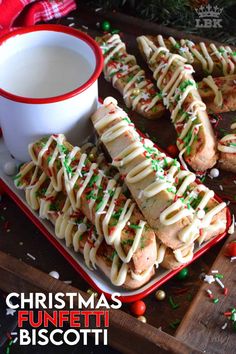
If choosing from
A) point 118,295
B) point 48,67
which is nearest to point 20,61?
point 48,67

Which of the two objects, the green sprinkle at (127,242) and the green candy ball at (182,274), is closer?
the green sprinkle at (127,242)

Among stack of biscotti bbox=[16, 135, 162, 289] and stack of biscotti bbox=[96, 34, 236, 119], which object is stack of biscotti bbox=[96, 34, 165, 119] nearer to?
stack of biscotti bbox=[96, 34, 236, 119]

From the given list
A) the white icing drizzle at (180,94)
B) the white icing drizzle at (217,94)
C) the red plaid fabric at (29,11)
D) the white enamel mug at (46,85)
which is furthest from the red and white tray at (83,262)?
the red plaid fabric at (29,11)

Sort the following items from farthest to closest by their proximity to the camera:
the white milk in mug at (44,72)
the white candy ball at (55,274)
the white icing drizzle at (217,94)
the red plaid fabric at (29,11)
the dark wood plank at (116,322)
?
the red plaid fabric at (29,11) → the white icing drizzle at (217,94) → the white milk in mug at (44,72) → the white candy ball at (55,274) → the dark wood plank at (116,322)

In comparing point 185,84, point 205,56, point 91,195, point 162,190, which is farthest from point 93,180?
point 205,56

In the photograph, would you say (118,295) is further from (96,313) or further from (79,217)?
(79,217)

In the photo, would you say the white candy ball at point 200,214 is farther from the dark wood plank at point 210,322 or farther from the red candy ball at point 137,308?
the red candy ball at point 137,308
